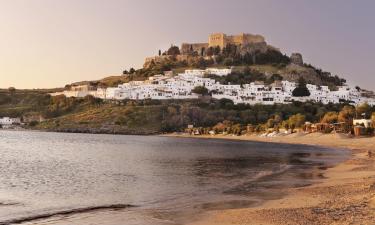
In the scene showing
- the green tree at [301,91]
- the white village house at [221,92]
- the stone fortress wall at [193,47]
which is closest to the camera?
the white village house at [221,92]

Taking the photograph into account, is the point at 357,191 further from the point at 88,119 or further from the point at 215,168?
the point at 88,119

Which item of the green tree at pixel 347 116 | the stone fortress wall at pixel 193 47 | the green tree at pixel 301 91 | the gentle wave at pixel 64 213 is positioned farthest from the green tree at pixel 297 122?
the stone fortress wall at pixel 193 47

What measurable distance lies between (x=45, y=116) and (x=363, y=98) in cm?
9130

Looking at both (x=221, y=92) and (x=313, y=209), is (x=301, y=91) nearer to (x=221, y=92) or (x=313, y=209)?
(x=221, y=92)

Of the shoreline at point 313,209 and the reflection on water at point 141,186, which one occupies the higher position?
the shoreline at point 313,209

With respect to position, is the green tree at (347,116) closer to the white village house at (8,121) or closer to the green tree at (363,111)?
the green tree at (363,111)

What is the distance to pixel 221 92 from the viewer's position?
131m

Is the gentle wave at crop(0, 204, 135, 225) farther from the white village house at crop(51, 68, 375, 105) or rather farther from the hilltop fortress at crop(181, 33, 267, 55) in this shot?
the hilltop fortress at crop(181, 33, 267, 55)

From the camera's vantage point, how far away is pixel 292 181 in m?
22.1

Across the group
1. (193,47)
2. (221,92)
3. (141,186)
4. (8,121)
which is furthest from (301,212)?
(193,47)

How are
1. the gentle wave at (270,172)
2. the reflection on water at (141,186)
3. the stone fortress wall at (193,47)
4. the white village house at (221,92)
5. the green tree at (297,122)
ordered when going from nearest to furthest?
the reflection on water at (141,186) < the gentle wave at (270,172) < the green tree at (297,122) < the white village house at (221,92) < the stone fortress wall at (193,47)

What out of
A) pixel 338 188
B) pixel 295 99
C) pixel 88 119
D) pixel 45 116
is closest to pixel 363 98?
pixel 295 99

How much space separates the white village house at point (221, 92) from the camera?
12706 cm

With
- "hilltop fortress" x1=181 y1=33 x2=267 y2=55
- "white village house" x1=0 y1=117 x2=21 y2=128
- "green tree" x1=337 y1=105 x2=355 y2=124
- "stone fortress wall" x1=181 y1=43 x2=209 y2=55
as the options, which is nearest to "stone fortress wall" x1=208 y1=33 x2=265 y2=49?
"hilltop fortress" x1=181 y1=33 x2=267 y2=55
